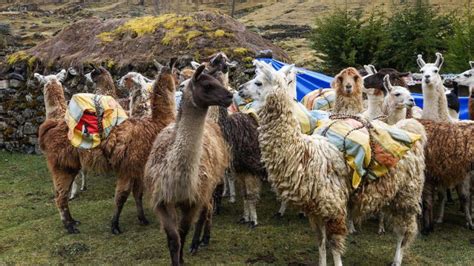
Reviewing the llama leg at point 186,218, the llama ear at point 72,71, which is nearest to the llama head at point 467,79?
the llama leg at point 186,218

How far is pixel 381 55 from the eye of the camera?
11117 millimetres

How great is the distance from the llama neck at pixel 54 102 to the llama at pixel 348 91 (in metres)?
3.31

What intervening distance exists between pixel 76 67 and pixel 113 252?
6.08 meters

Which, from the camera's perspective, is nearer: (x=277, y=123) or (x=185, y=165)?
(x=277, y=123)

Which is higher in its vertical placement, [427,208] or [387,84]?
[387,84]

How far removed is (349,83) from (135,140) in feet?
8.58

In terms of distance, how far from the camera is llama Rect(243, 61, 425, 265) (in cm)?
361

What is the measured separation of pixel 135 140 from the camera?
4949 mm

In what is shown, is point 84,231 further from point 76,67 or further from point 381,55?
point 381,55

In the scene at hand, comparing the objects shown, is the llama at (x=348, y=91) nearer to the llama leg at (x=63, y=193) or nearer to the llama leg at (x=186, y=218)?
the llama leg at (x=186, y=218)

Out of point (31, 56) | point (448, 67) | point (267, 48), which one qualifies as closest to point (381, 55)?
point (448, 67)

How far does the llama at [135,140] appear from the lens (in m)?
4.93

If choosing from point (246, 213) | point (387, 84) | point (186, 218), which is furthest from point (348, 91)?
point (186, 218)

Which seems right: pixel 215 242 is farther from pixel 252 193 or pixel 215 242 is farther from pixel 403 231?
pixel 403 231
